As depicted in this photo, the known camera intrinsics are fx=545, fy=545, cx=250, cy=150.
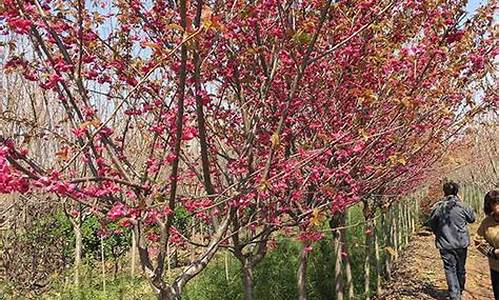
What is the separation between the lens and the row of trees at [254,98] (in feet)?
10.2

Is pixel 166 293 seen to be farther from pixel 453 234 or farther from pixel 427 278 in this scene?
pixel 427 278

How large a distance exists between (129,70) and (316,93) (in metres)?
1.47

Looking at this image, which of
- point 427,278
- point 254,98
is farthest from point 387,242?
point 254,98

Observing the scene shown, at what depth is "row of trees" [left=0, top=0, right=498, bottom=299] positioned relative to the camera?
10.2ft

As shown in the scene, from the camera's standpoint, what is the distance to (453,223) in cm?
782

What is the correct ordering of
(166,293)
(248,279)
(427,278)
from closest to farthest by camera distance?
(166,293)
(248,279)
(427,278)

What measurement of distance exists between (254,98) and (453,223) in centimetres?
483

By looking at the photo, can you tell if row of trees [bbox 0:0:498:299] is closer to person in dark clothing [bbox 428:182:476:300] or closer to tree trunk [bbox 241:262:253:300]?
tree trunk [bbox 241:262:253:300]

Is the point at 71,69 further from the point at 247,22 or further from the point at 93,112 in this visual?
the point at 247,22

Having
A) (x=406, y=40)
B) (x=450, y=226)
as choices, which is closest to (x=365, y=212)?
(x=450, y=226)

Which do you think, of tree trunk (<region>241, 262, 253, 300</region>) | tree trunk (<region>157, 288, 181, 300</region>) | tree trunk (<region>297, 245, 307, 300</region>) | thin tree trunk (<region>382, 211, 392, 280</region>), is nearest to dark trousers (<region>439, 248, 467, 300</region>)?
thin tree trunk (<region>382, 211, 392, 280</region>)

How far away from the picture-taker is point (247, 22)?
3592mm

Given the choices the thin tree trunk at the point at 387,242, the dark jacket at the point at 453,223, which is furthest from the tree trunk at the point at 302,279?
the thin tree trunk at the point at 387,242

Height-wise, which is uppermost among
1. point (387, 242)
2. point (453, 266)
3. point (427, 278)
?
point (387, 242)
